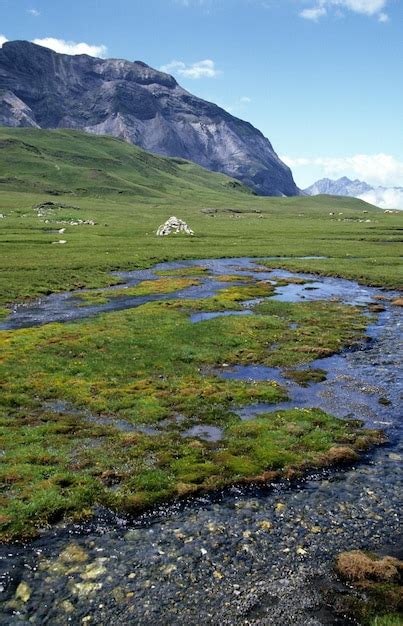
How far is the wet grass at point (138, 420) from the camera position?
23453 millimetres

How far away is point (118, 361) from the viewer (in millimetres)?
42438

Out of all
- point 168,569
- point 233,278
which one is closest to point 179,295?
point 233,278

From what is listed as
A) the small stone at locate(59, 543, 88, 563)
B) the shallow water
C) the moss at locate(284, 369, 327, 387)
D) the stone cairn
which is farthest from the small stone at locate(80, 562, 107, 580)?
the stone cairn

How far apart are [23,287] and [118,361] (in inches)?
1489

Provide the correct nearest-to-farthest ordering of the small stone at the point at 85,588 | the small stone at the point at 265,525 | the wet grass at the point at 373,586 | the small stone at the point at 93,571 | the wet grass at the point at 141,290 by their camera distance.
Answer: the wet grass at the point at 373,586 < the small stone at the point at 85,588 < the small stone at the point at 93,571 < the small stone at the point at 265,525 < the wet grass at the point at 141,290

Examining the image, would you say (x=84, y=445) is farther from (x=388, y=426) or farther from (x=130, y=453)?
(x=388, y=426)

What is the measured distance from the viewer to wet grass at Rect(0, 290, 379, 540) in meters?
23.5

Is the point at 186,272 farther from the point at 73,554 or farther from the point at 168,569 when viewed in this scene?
the point at 168,569

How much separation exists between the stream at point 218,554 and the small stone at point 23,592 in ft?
0.46

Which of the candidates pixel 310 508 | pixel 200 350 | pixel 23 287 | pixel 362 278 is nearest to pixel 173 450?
pixel 310 508

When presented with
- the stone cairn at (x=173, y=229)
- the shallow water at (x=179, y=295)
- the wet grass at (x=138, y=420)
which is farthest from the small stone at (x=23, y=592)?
the stone cairn at (x=173, y=229)

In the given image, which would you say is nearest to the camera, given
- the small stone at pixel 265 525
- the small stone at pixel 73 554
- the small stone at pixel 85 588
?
the small stone at pixel 85 588

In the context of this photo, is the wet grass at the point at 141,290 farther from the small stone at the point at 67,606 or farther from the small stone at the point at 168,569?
the small stone at the point at 67,606

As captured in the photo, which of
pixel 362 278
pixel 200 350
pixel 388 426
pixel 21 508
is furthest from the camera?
pixel 362 278
